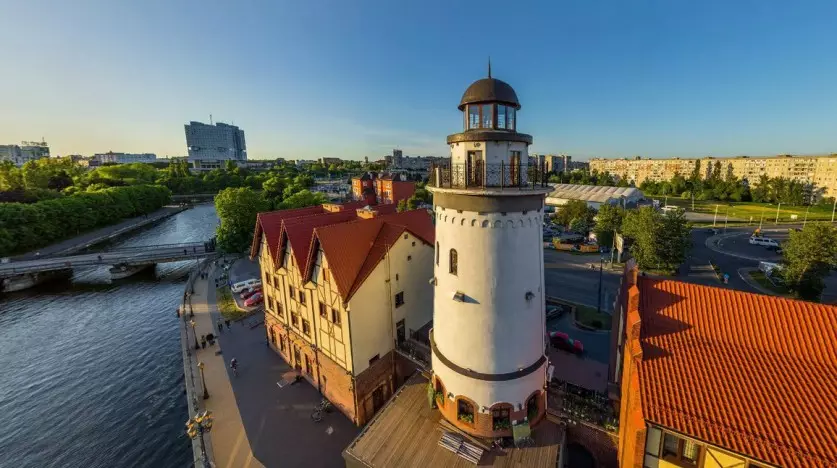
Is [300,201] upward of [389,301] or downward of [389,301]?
upward

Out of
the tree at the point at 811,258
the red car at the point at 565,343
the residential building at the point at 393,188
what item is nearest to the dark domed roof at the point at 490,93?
the red car at the point at 565,343

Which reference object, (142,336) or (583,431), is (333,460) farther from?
(142,336)

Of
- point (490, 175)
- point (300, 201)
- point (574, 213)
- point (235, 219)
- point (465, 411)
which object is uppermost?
point (490, 175)

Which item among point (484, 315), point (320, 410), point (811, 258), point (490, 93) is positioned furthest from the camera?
point (811, 258)

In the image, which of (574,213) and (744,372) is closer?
(744,372)

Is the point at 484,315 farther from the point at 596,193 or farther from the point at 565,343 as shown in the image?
the point at 596,193

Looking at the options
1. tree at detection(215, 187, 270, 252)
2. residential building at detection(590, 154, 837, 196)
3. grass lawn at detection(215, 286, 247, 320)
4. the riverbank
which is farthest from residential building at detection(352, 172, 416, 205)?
residential building at detection(590, 154, 837, 196)

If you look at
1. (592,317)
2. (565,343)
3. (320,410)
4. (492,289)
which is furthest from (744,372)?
(320,410)
